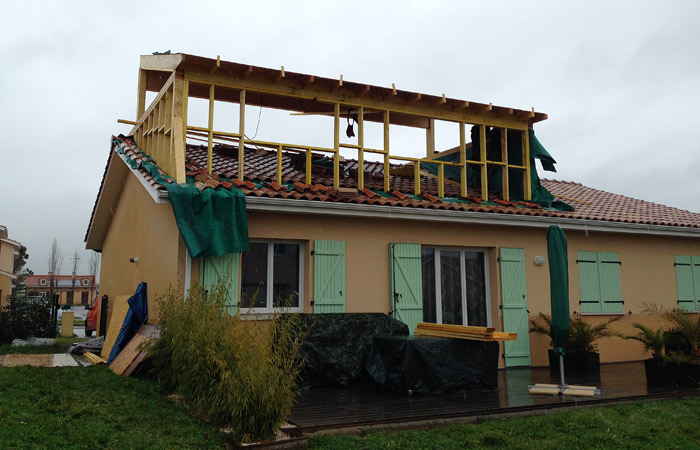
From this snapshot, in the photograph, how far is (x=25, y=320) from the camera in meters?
13.0

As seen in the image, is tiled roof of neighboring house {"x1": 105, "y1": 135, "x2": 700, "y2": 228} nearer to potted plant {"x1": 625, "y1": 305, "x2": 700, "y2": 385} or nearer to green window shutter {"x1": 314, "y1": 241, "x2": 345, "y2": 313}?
green window shutter {"x1": 314, "y1": 241, "x2": 345, "y2": 313}

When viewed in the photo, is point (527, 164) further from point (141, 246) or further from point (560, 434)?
point (141, 246)

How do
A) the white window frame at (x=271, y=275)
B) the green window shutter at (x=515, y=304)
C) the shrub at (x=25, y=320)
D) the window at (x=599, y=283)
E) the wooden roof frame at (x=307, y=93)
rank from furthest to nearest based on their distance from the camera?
the shrub at (x=25, y=320), the window at (x=599, y=283), the green window shutter at (x=515, y=304), the wooden roof frame at (x=307, y=93), the white window frame at (x=271, y=275)

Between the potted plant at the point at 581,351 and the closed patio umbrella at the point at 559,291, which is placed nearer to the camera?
the closed patio umbrella at the point at 559,291

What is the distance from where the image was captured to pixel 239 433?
483 centimetres

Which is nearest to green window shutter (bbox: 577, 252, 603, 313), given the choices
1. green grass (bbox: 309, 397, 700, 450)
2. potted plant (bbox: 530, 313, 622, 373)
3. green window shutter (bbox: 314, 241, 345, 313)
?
potted plant (bbox: 530, 313, 622, 373)

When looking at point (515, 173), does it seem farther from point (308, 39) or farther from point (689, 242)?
point (308, 39)

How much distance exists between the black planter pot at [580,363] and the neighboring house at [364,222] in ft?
2.48

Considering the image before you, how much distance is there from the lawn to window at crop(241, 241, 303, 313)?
7.39ft

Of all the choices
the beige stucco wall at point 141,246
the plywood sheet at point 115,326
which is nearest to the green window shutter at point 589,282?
the beige stucco wall at point 141,246

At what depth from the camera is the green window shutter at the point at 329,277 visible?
877cm

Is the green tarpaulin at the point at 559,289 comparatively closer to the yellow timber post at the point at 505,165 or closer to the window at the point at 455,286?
the window at the point at 455,286

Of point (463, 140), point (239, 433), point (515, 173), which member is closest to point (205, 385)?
point (239, 433)

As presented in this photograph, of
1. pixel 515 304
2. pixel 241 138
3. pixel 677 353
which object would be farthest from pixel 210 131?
pixel 677 353
